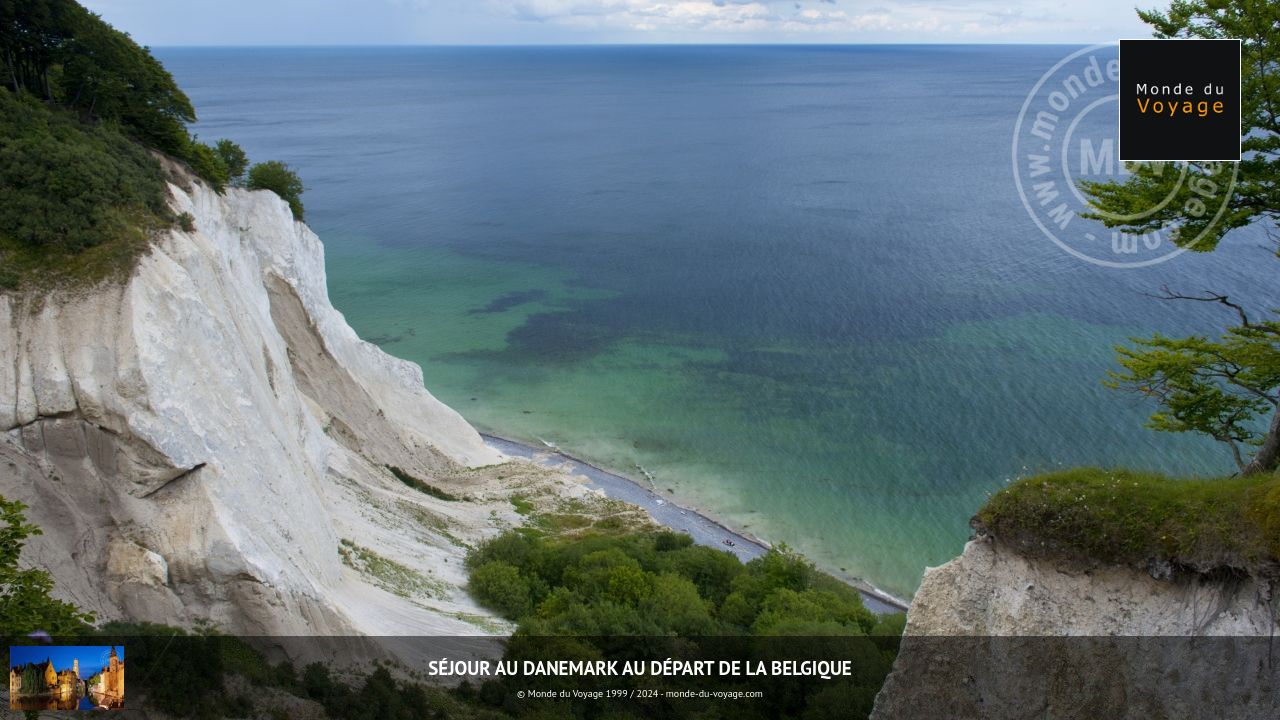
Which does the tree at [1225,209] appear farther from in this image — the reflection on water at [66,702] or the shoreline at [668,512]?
the shoreline at [668,512]

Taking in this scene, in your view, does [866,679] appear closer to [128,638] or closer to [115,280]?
[128,638]

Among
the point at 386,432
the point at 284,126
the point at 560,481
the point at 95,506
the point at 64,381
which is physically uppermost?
the point at 284,126

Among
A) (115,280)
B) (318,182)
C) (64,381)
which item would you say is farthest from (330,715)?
(318,182)

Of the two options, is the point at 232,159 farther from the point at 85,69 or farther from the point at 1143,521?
the point at 1143,521

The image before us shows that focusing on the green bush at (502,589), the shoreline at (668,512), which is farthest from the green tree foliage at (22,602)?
the shoreline at (668,512)

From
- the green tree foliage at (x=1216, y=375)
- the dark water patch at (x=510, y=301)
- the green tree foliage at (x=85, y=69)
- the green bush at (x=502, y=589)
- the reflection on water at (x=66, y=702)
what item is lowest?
the green bush at (x=502, y=589)

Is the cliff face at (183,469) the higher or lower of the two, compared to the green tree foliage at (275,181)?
lower

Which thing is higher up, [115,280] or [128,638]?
[115,280]
